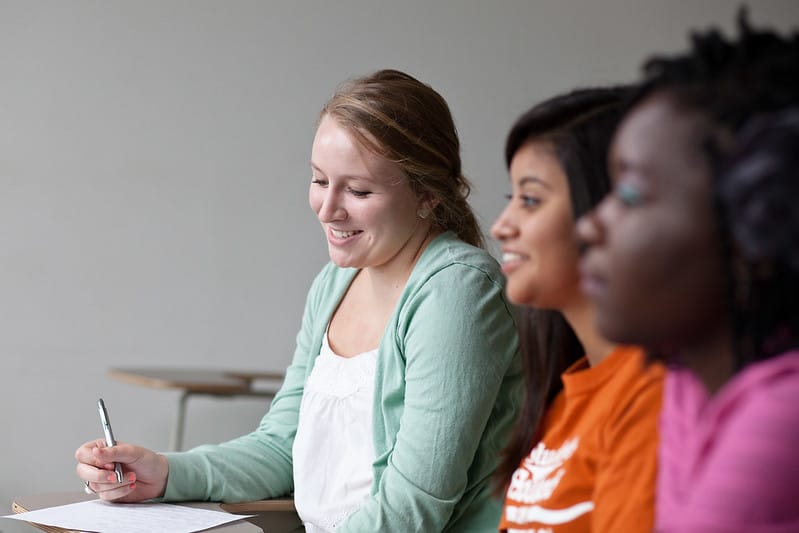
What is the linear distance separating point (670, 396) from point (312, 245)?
9.40ft

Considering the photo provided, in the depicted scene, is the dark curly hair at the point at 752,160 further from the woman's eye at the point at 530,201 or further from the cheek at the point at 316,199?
the cheek at the point at 316,199

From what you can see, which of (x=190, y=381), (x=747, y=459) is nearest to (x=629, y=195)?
(x=747, y=459)

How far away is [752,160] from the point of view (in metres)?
0.59

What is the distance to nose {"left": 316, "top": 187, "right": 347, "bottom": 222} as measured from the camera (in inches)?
63.0

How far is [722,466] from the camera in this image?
62cm

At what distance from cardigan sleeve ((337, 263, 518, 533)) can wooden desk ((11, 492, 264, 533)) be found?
15 centimetres

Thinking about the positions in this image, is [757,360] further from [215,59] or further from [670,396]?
[215,59]

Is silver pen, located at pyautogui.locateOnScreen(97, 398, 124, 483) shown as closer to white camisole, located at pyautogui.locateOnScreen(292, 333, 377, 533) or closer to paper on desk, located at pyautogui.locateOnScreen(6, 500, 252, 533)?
paper on desk, located at pyautogui.locateOnScreen(6, 500, 252, 533)

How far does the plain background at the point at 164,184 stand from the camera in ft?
11.3

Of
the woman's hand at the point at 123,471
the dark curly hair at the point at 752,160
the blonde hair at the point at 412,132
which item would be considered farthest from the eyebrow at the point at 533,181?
the woman's hand at the point at 123,471

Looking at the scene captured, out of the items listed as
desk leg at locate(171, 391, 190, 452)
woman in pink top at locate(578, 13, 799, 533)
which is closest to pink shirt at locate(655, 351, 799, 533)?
woman in pink top at locate(578, 13, 799, 533)

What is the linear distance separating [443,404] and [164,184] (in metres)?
2.27

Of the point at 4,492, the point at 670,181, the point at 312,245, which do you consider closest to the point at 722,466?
the point at 670,181

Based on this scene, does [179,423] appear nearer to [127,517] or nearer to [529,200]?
[127,517]
